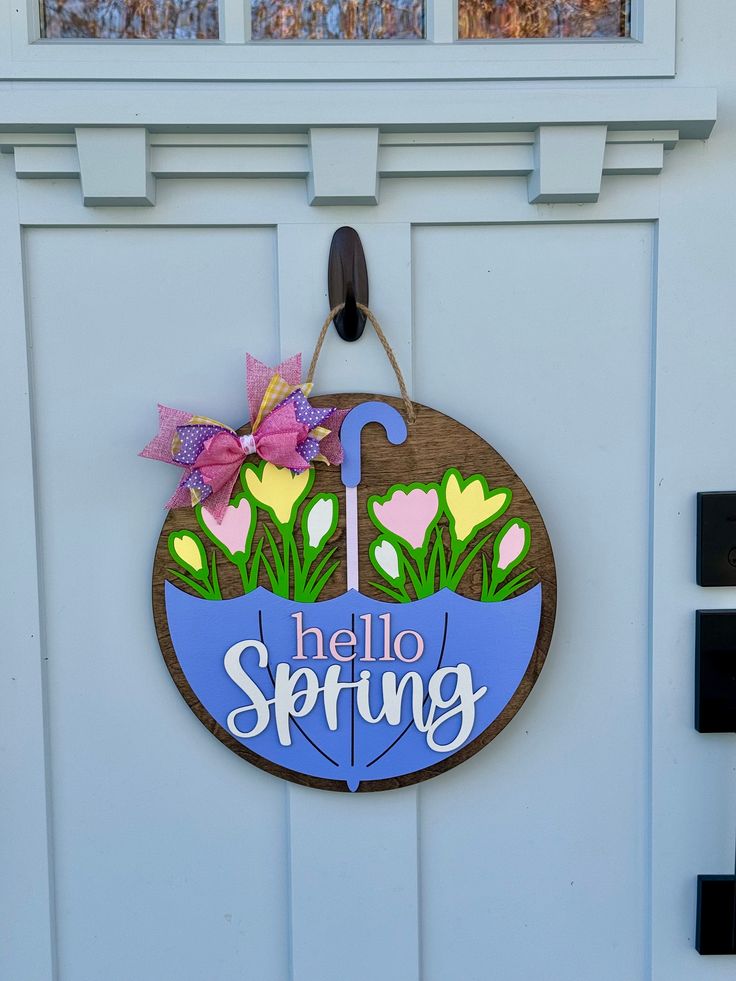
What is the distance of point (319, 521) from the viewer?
1216 millimetres

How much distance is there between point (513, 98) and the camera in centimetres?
115

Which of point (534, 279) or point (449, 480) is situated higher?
point (534, 279)

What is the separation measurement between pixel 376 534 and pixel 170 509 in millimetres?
308

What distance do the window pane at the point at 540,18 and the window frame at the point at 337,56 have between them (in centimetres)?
3

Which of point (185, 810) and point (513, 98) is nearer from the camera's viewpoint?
point (513, 98)

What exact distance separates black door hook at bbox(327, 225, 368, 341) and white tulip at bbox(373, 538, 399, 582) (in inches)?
13.1

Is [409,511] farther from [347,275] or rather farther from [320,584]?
[347,275]

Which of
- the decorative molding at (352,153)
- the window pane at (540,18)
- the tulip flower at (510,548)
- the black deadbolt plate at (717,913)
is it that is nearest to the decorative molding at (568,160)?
the decorative molding at (352,153)

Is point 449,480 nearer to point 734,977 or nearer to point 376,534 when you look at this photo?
point 376,534

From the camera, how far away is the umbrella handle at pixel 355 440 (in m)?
1.21

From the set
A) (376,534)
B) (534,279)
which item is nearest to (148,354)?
(376,534)

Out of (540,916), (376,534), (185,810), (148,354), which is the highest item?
(148,354)

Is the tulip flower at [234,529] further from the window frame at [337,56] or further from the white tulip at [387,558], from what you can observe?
the window frame at [337,56]

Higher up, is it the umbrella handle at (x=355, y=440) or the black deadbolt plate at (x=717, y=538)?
the umbrella handle at (x=355, y=440)
